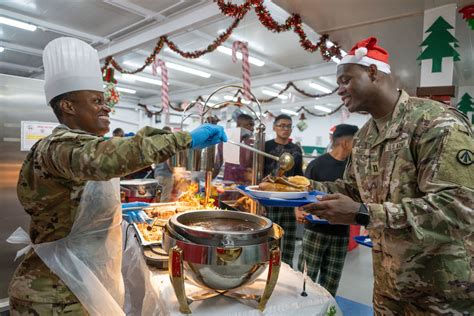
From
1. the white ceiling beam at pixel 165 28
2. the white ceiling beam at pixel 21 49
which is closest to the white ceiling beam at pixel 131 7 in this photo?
the white ceiling beam at pixel 165 28

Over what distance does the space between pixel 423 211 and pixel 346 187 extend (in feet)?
2.14

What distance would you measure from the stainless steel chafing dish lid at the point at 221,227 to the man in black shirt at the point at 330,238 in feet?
5.62

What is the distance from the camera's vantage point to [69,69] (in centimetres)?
132

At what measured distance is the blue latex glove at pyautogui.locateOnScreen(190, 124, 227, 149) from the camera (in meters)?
1.25

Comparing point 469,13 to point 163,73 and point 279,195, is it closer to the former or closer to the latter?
point 279,195

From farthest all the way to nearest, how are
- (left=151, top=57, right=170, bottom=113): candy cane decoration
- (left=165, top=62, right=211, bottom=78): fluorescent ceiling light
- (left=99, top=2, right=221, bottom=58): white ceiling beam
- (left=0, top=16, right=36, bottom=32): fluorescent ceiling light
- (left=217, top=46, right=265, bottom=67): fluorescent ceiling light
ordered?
(left=165, top=62, right=211, bottom=78): fluorescent ceiling light, (left=151, top=57, right=170, bottom=113): candy cane decoration, (left=217, top=46, right=265, bottom=67): fluorescent ceiling light, (left=0, top=16, right=36, bottom=32): fluorescent ceiling light, (left=99, top=2, right=221, bottom=58): white ceiling beam

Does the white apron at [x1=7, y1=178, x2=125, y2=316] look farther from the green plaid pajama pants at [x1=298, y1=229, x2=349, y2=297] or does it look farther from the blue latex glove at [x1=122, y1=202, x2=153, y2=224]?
the green plaid pajama pants at [x1=298, y1=229, x2=349, y2=297]

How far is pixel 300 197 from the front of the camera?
1.57 metres

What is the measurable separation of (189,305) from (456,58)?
9.99 ft

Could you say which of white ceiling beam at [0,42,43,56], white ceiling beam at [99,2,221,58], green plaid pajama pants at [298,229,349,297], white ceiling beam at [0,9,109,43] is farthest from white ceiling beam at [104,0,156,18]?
green plaid pajama pants at [298,229,349,297]

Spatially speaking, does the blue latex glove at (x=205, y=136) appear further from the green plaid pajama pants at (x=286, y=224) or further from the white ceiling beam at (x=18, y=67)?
the white ceiling beam at (x=18, y=67)

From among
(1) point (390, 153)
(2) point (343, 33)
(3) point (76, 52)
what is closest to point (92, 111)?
(3) point (76, 52)

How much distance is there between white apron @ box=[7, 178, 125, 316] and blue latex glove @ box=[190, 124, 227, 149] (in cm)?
44

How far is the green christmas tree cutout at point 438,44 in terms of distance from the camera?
9.15 feet
